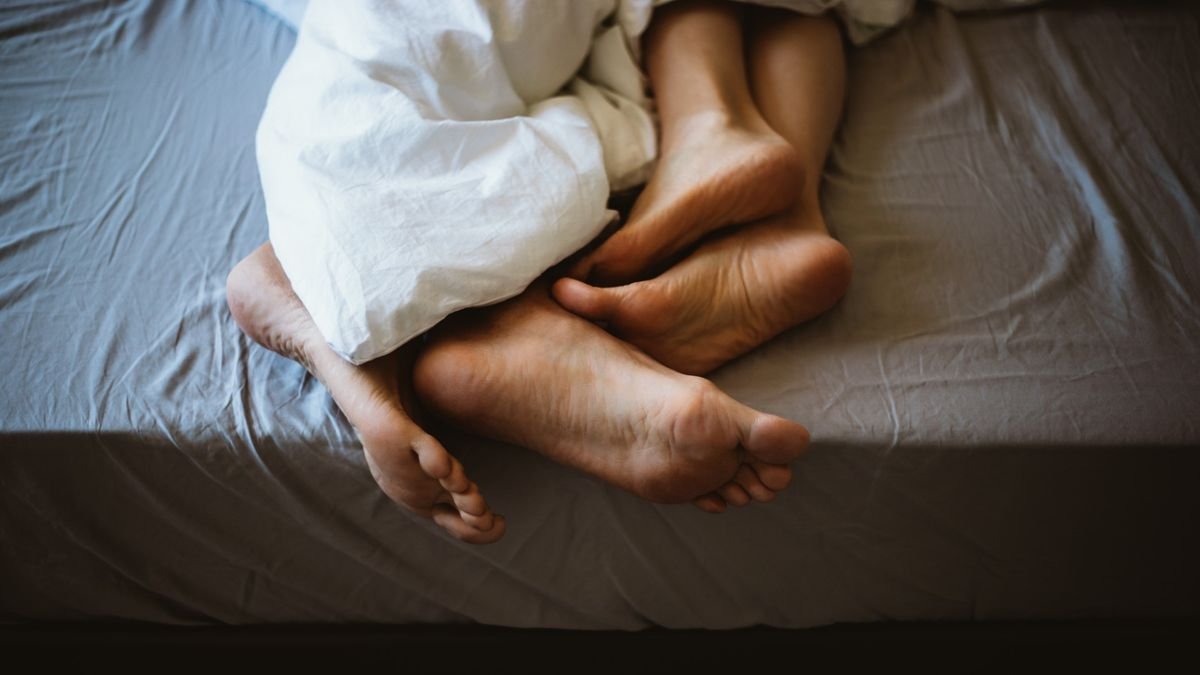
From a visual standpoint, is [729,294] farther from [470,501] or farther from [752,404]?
[470,501]

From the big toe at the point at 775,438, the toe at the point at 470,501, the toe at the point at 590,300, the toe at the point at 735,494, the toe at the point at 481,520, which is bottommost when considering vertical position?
the toe at the point at 735,494

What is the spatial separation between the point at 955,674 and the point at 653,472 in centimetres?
45

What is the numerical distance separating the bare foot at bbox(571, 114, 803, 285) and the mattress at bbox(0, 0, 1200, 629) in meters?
0.12

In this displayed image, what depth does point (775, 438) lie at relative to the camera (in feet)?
1.97

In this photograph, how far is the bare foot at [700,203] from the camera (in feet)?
2.38

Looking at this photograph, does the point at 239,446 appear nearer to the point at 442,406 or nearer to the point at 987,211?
the point at 442,406

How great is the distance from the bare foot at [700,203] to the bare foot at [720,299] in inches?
1.0

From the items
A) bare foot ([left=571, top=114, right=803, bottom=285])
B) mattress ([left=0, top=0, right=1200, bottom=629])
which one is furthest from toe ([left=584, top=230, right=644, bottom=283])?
mattress ([left=0, top=0, right=1200, bottom=629])

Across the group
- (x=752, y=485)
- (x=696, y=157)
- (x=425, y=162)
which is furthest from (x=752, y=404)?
(x=425, y=162)

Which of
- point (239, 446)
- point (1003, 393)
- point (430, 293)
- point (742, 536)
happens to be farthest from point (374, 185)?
point (1003, 393)

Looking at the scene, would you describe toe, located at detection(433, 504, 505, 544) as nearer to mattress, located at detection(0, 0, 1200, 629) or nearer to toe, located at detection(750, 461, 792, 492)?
mattress, located at detection(0, 0, 1200, 629)

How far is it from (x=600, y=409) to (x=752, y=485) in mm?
131

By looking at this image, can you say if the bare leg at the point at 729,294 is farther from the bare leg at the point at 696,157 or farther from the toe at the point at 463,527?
the toe at the point at 463,527

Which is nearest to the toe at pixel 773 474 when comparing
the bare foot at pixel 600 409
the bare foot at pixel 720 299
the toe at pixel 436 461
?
the bare foot at pixel 600 409
